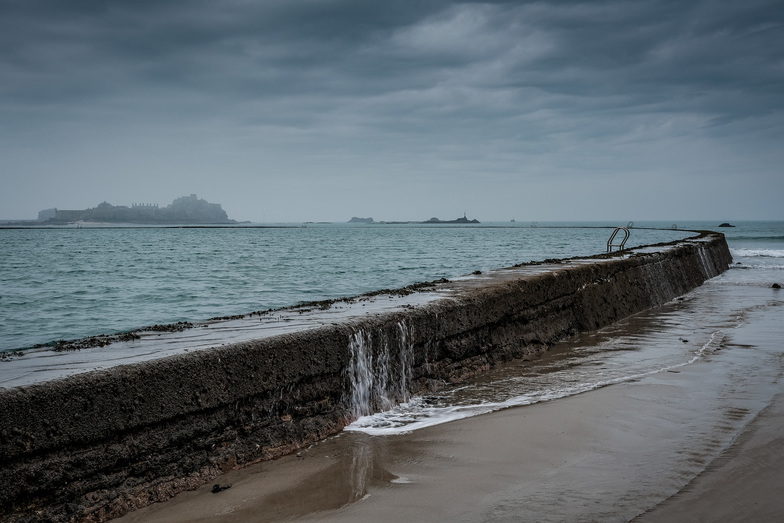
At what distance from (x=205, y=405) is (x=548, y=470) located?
2238 mm

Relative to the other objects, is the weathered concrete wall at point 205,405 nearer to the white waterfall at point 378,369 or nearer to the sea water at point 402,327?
the white waterfall at point 378,369

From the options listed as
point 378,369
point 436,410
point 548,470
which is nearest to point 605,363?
point 436,410

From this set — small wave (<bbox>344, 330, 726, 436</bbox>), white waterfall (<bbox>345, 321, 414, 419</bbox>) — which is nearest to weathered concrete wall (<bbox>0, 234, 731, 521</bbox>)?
white waterfall (<bbox>345, 321, 414, 419</bbox>)

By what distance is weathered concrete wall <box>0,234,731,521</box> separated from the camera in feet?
10.2

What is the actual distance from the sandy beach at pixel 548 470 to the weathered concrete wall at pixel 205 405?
0.18 m

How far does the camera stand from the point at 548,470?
392 centimetres

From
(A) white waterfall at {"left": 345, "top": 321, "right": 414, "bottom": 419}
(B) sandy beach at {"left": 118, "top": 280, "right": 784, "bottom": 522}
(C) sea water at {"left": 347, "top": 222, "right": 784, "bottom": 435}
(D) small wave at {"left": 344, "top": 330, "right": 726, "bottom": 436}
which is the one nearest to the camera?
(B) sandy beach at {"left": 118, "top": 280, "right": 784, "bottom": 522}

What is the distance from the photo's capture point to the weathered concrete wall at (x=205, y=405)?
122 inches

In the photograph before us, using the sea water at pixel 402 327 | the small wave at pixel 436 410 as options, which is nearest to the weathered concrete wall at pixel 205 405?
the small wave at pixel 436 410

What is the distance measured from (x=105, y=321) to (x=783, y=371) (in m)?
11.0

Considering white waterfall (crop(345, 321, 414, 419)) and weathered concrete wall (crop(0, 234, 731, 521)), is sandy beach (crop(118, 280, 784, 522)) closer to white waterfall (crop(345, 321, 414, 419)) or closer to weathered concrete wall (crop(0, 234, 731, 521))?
weathered concrete wall (crop(0, 234, 731, 521))

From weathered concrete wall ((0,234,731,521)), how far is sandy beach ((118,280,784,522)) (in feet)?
0.59

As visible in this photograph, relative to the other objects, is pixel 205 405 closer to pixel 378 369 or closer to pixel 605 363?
pixel 378 369

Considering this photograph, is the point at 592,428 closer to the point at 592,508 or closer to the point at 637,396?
the point at 637,396
